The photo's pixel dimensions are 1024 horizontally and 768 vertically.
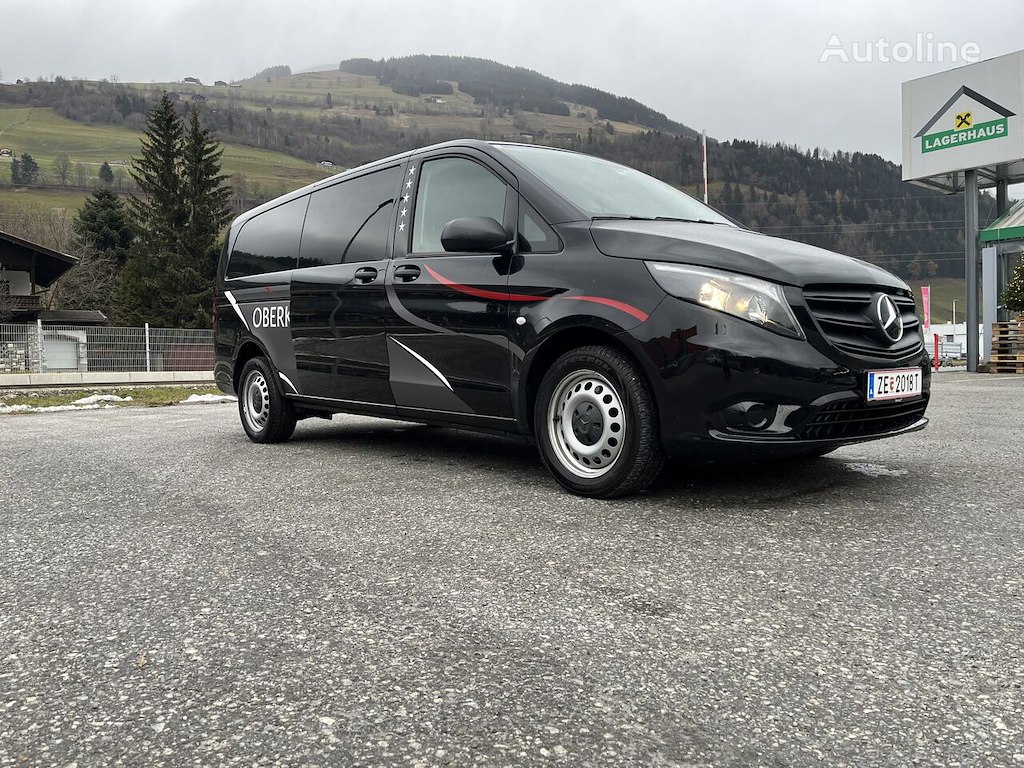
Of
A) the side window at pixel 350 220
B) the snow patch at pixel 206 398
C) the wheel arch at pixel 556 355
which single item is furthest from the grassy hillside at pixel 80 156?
the wheel arch at pixel 556 355

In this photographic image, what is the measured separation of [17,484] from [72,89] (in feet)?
620

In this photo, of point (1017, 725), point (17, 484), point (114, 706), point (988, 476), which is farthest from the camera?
point (17, 484)

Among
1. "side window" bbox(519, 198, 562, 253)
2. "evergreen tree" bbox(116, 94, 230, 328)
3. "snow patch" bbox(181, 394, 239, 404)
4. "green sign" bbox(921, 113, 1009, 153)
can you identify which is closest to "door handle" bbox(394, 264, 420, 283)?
"side window" bbox(519, 198, 562, 253)

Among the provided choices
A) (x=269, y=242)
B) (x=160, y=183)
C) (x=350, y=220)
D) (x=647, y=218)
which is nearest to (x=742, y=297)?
(x=647, y=218)

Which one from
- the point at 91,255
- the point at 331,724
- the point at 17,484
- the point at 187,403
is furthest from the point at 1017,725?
the point at 91,255

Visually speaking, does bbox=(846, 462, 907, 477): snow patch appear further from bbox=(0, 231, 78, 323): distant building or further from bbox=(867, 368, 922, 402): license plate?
bbox=(0, 231, 78, 323): distant building

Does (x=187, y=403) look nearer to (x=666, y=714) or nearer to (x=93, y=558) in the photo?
(x=93, y=558)

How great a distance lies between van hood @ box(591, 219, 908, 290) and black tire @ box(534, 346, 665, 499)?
1.64ft

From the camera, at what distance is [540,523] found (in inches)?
133

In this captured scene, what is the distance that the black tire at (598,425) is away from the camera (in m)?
3.62

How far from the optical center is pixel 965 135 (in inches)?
927

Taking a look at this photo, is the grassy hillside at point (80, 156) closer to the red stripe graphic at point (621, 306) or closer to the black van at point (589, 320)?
the black van at point (589, 320)

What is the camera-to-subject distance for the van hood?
349 cm

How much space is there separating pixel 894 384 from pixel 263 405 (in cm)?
448
